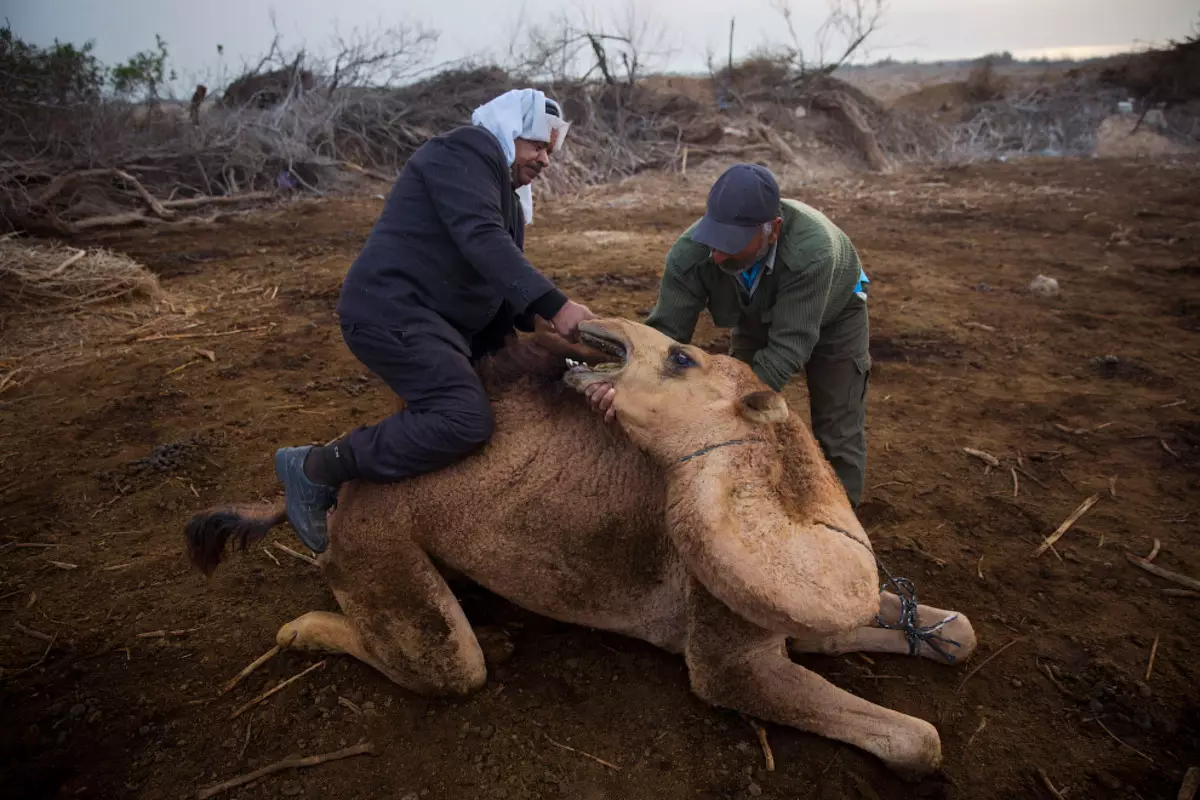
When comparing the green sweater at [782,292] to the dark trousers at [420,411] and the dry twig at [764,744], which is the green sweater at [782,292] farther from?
the dry twig at [764,744]

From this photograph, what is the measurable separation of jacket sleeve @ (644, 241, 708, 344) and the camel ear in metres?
1.28

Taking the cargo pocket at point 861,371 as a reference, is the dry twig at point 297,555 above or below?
below

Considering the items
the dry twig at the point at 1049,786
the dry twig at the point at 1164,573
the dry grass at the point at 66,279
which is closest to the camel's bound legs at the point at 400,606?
the dry twig at the point at 1049,786

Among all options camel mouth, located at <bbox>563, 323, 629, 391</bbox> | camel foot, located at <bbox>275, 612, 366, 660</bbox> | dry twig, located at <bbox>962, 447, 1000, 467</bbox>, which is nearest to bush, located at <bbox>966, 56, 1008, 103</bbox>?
dry twig, located at <bbox>962, 447, 1000, 467</bbox>

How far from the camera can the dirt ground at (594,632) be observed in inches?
96.7

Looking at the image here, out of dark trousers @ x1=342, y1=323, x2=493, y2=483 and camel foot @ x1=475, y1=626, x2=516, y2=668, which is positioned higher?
dark trousers @ x1=342, y1=323, x2=493, y2=483

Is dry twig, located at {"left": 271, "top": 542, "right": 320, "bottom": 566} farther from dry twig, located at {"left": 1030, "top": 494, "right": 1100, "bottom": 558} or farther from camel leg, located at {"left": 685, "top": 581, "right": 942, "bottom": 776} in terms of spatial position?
dry twig, located at {"left": 1030, "top": 494, "right": 1100, "bottom": 558}

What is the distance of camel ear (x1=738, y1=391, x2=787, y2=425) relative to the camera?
2049 mm

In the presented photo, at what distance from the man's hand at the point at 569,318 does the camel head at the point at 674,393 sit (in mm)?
97

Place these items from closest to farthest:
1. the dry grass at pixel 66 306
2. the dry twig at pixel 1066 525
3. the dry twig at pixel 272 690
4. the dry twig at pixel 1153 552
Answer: the dry twig at pixel 272 690 → the dry twig at pixel 1153 552 → the dry twig at pixel 1066 525 → the dry grass at pixel 66 306

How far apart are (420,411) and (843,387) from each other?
217cm

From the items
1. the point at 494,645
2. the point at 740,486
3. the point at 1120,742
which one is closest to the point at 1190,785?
A: the point at 1120,742

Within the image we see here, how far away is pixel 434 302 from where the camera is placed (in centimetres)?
267

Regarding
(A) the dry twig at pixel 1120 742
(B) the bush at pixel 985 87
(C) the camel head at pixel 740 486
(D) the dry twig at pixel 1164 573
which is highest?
(B) the bush at pixel 985 87
